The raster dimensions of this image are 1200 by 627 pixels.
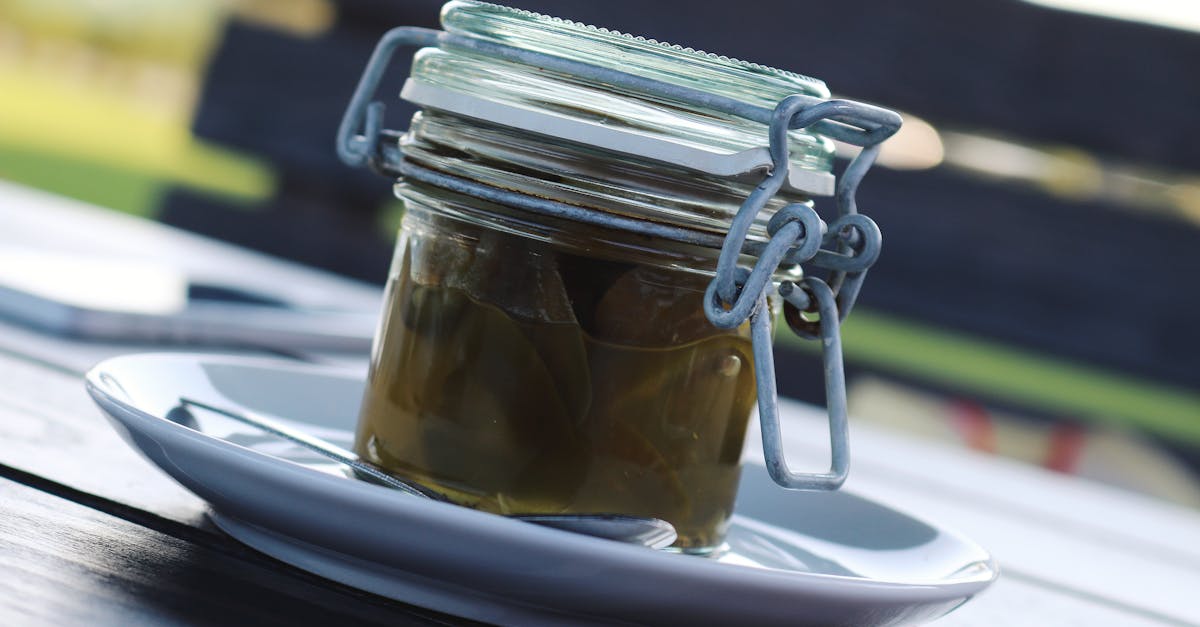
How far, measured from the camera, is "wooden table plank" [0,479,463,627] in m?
0.26

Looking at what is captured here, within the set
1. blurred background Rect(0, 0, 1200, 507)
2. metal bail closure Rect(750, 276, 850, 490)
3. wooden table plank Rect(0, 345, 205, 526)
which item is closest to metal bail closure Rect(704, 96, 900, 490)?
metal bail closure Rect(750, 276, 850, 490)

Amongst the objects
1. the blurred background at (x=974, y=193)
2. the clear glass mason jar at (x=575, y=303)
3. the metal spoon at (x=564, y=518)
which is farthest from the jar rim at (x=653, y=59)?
the blurred background at (x=974, y=193)

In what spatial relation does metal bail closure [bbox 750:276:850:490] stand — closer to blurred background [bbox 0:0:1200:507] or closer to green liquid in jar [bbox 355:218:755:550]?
green liquid in jar [bbox 355:218:755:550]

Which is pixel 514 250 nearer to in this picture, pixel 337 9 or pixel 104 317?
pixel 104 317

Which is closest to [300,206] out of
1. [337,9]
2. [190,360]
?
[337,9]

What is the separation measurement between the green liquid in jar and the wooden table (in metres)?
0.05

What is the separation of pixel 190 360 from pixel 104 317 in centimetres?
18

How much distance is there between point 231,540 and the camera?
333mm

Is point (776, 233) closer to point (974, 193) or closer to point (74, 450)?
point (74, 450)

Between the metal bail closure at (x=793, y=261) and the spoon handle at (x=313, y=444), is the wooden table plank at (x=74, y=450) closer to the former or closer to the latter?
the spoon handle at (x=313, y=444)

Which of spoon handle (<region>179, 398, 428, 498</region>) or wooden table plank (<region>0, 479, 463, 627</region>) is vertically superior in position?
spoon handle (<region>179, 398, 428, 498</region>)

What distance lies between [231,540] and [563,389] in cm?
9

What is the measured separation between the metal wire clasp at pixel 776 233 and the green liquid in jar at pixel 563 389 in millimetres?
17

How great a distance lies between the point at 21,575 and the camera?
267 millimetres
